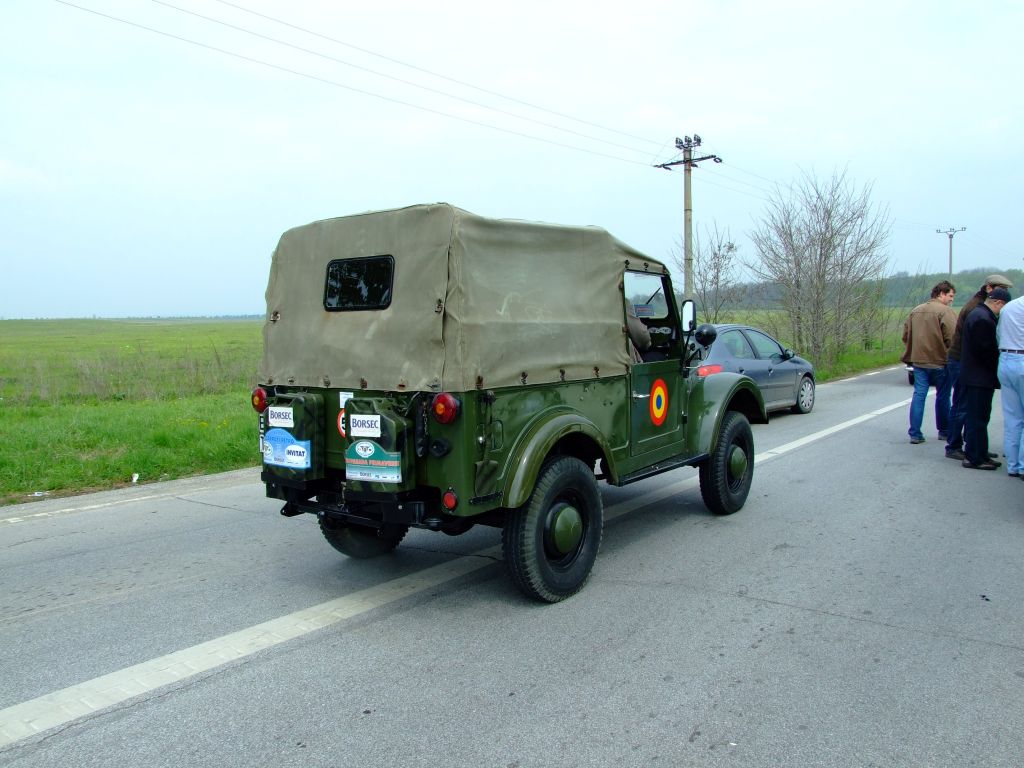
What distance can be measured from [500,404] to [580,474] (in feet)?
2.44

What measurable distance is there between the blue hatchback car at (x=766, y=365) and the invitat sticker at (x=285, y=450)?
7.00m

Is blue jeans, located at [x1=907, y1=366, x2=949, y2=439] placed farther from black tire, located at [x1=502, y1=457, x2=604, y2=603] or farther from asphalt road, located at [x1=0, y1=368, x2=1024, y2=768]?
black tire, located at [x1=502, y1=457, x2=604, y2=603]

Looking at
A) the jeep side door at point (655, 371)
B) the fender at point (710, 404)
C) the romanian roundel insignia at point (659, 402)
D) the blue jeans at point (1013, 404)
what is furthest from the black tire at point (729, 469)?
the blue jeans at point (1013, 404)

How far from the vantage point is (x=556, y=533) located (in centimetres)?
425

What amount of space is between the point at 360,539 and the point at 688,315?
2846 millimetres

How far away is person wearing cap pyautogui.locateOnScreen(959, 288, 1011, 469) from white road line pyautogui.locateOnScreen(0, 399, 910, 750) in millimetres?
5400

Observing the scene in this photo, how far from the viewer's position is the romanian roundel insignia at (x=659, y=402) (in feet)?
17.6

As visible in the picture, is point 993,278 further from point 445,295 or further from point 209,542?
point 209,542

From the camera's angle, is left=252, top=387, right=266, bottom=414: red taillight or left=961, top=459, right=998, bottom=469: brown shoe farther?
left=961, top=459, right=998, bottom=469: brown shoe

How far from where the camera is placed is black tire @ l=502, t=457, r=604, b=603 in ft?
13.4

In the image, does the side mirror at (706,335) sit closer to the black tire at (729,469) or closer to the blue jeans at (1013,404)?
the black tire at (729,469)

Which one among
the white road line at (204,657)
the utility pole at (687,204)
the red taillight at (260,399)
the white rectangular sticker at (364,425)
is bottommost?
the white road line at (204,657)

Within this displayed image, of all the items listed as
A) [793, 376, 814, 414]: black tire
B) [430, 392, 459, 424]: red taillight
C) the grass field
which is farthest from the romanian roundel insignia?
[793, 376, 814, 414]: black tire

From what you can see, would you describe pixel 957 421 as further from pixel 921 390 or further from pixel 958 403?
pixel 921 390
